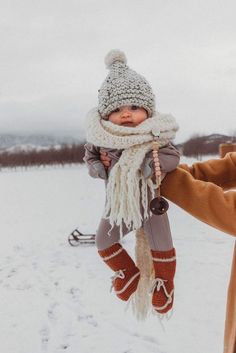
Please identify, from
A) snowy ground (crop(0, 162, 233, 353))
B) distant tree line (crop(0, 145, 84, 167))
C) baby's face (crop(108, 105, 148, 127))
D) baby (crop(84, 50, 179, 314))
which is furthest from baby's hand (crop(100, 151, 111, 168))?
distant tree line (crop(0, 145, 84, 167))

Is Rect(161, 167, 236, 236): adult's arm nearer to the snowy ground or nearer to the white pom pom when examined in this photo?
the white pom pom

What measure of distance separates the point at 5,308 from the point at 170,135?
416cm

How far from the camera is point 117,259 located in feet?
4.56

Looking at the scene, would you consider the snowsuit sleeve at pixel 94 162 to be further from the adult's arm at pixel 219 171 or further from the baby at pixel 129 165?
the adult's arm at pixel 219 171

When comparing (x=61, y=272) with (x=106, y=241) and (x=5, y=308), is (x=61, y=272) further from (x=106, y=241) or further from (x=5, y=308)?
(x=106, y=241)

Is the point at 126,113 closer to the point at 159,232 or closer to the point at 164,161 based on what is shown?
the point at 164,161

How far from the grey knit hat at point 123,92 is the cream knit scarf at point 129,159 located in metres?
0.06

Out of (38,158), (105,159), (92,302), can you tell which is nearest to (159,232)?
(105,159)

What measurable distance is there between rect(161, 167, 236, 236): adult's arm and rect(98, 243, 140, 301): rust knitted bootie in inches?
12.5

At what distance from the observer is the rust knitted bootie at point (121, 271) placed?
4.54ft

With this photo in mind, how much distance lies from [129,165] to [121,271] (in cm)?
44

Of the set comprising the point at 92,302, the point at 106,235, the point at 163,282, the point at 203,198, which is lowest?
the point at 92,302

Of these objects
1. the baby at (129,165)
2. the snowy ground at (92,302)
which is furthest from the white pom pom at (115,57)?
the snowy ground at (92,302)

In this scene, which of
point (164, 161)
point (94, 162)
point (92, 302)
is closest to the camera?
point (164, 161)
